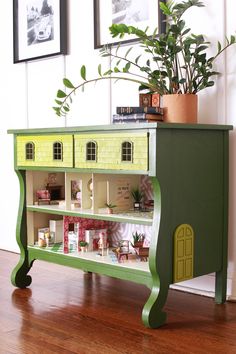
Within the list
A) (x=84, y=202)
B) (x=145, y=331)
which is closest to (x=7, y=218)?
(x=84, y=202)

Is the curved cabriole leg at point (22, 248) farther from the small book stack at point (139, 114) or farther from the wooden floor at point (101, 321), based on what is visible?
the small book stack at point (139, 114)

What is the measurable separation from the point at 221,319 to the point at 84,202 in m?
0.92

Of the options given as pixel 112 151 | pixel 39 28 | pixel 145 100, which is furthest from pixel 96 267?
pixel 39 28

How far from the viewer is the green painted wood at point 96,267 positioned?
2498 mm

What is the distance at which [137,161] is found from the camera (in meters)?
2.42

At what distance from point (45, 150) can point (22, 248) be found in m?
0.60

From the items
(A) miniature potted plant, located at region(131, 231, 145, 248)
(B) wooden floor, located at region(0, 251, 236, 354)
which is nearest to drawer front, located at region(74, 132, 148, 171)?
(A) miniature potted plant, located at region(131, 231, 145, 248)

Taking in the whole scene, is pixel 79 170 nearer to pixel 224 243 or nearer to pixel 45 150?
pixel 45 150

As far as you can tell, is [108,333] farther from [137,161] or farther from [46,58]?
[46,58]

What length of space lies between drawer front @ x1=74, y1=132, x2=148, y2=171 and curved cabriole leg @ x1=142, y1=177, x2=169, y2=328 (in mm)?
128

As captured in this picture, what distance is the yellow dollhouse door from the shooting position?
246 centimetres

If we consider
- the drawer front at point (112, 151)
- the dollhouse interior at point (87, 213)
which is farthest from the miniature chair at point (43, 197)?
the drawer front at point (112, 151)

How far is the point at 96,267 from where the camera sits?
2.72 m

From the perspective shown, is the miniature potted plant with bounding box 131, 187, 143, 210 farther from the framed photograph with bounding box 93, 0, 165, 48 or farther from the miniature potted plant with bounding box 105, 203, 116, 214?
the framed photograph with bounding box 93, 0, 165, 48
